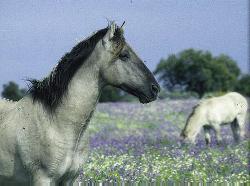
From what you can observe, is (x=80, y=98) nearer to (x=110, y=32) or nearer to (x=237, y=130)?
(x=110, y=32)

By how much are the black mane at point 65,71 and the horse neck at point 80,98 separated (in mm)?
64

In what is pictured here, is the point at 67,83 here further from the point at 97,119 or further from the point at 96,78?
the point at 97,119

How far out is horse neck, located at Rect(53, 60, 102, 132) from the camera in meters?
6.20

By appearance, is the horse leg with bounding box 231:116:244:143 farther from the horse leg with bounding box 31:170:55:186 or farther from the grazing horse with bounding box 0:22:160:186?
the horse leg with bounding box 31:170:55:186

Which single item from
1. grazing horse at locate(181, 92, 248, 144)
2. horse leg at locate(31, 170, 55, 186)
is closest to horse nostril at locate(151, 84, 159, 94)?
horse leg at locate(31, 170, 55, 186)

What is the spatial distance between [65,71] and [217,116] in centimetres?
1406

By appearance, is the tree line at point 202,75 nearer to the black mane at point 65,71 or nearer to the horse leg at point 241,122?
the horse leg at point 241,122

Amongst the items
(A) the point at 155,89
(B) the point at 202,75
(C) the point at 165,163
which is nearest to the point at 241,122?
(C) the point at 165,163

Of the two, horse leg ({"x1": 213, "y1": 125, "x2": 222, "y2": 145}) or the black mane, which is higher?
horse leg ({"x1": 213, "y1": 125, "x2": 222, "y2": 145})

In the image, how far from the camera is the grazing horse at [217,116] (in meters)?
18.3

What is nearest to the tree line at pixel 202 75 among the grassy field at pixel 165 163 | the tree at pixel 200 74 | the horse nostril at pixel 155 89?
the tree at pixel 200 74

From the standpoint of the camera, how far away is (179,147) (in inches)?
588

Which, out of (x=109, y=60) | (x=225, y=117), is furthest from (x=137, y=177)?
(x=225, y=117)

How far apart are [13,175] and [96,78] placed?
140 cm
